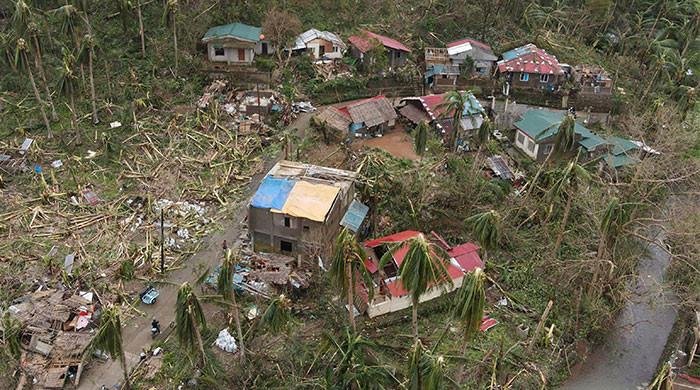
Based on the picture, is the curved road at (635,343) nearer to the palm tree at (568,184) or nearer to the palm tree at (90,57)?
the palm tree at (568,184)

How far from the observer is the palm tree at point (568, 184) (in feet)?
100

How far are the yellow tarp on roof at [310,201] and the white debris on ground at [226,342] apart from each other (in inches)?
260

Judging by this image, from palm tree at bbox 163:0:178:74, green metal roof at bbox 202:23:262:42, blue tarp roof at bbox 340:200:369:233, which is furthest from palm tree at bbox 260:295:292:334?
green metal roof at bbox 202:23:262:42

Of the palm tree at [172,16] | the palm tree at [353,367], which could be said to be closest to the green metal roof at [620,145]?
the palm tree at [353,367]

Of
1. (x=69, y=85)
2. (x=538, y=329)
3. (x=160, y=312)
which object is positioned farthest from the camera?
(x=69, y=85)

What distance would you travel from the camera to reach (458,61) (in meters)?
50.1

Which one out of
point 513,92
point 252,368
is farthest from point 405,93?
point 252,368

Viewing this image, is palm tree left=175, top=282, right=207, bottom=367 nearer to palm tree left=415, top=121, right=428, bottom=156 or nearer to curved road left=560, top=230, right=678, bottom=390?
curved road left=560, top=230, right=678, bottom=390

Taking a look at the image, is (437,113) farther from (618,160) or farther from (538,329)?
(538,329)

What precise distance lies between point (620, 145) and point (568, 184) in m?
13.6

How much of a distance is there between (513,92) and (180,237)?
101 ft

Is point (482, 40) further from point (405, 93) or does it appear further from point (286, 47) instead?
point (286, 47)

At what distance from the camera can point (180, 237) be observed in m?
32.5

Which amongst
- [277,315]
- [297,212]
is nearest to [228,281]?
[277,315]
